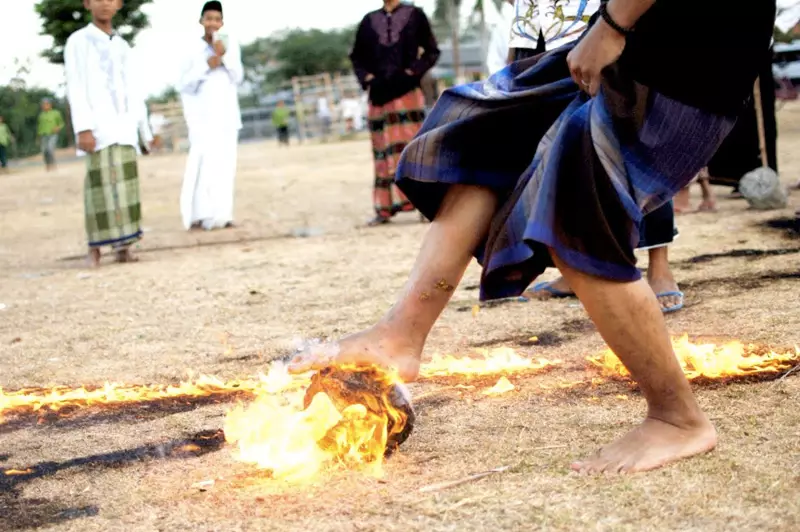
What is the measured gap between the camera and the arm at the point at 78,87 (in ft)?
23.4

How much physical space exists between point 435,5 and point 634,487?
70.0 metres

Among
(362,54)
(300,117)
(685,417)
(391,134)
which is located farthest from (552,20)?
(300,117)

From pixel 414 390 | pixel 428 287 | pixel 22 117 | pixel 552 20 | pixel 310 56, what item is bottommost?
pixel 414 390

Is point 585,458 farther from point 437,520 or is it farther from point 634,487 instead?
point 437,520

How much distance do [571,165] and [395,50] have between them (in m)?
6.65

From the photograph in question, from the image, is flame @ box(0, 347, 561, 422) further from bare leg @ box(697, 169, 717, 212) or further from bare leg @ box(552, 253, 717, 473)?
bare leg @ box(697, 169, 717, 212)

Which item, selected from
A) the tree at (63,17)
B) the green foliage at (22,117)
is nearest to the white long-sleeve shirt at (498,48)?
the tree at (63,17)

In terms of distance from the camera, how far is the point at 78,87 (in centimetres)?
719

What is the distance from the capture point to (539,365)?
11.6 ft

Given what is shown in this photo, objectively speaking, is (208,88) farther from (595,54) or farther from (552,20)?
(595,54)

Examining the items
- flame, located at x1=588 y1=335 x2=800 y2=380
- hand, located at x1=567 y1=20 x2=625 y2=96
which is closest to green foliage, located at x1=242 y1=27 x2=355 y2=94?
flame, located at x1=588 y1=335 x2=800 y2=380

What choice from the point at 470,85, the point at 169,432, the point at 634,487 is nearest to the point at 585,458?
the point at 634,487

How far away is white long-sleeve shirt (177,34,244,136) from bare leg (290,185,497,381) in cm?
732

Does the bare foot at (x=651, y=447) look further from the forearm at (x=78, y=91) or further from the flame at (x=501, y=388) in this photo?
the forearm at (x=78, y=91)
